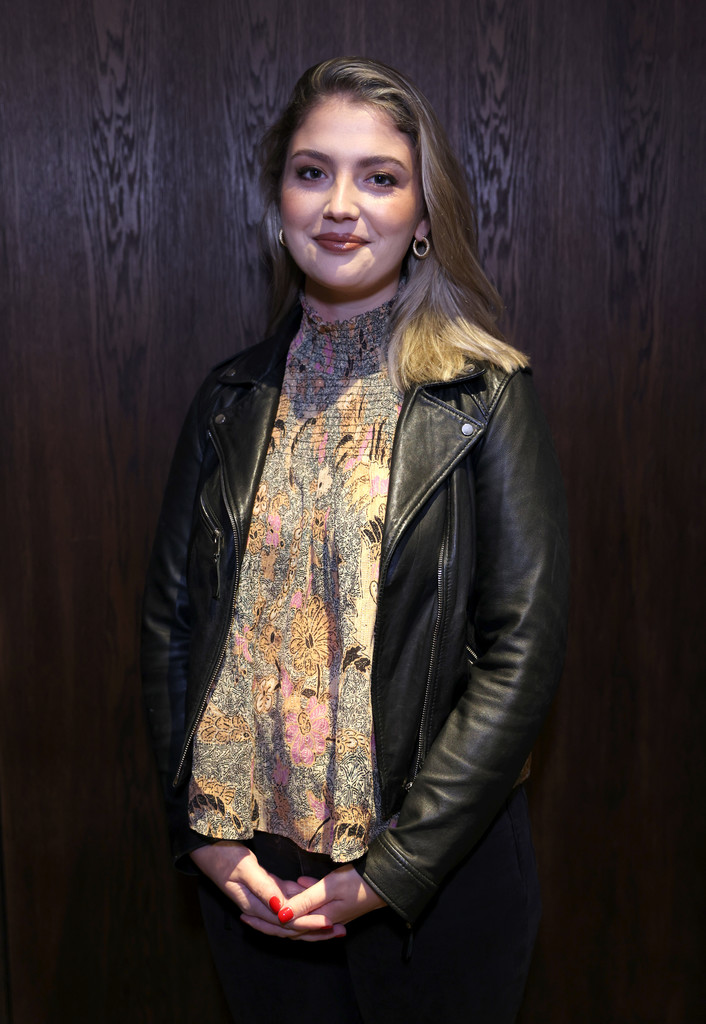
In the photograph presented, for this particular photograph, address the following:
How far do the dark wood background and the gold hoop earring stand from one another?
0.38m

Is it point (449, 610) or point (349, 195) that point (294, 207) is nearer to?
point (349, 195)

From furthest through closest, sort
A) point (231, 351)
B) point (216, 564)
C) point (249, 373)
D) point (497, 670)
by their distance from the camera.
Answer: point (231, 351)
point (249, 373)
point (216, 564)
point (497, 670)

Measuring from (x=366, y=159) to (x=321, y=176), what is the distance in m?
0.07

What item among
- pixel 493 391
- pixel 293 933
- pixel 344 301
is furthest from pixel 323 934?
pixel 344 301

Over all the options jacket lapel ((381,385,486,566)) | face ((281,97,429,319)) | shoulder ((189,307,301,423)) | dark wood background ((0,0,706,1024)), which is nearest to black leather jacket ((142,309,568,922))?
jacket lapel ((381,385,486,566))

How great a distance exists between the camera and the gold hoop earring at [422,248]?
4.03 feet

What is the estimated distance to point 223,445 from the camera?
1.26 meters

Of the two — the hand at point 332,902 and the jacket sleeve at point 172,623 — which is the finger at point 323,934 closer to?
the hand at point 332,902

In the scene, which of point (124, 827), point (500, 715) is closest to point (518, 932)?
point (500, 715)

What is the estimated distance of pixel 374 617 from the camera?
1131mm

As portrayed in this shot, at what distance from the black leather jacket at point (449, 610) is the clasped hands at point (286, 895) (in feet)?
0.11

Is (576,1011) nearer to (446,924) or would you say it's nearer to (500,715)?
(446,924)

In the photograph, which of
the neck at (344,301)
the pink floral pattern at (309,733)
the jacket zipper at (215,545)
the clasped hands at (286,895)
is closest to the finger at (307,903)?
the clasped hands at (286,895)

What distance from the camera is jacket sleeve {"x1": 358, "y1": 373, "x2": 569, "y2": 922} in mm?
1061
